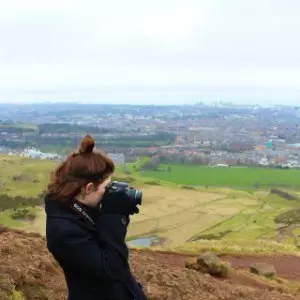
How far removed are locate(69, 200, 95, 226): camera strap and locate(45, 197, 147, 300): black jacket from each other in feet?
0.05

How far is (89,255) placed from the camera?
339 centimetres

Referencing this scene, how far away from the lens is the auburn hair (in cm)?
347

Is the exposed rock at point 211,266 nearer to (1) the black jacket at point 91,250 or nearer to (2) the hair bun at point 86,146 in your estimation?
(1) the black jacket at point 91,250

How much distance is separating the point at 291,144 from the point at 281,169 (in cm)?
4625

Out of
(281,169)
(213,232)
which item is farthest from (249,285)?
(281,169)

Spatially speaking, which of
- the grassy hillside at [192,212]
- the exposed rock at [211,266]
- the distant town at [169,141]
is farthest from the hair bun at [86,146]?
the distant town at [169,141]

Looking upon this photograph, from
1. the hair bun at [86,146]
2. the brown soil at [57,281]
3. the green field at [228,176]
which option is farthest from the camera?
the green field at [228,176]

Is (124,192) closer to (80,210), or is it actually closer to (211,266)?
(80,210)

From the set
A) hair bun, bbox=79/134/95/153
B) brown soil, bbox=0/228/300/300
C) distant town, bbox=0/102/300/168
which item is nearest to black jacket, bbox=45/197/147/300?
hair bun, bbox=79/134/95/153

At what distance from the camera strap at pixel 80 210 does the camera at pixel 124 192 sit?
18cm

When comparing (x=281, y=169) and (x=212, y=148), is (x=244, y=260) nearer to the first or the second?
(x=281, y=169)

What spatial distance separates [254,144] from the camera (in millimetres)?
137375

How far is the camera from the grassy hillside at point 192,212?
42.4 meters

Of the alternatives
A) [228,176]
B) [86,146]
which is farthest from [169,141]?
[86,146]
